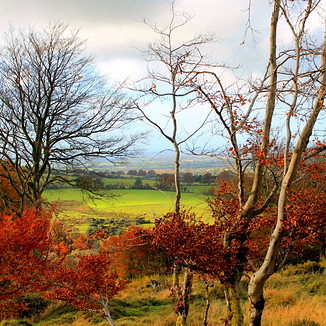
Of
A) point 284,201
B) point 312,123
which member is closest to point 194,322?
point 284,201


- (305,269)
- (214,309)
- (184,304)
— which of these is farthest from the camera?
(305,269)

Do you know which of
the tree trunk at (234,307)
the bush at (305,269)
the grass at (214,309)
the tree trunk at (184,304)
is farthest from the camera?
the bush at (305,269)

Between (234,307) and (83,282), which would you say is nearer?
(234,307)

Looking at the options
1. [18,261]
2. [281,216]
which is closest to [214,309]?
[281,216]

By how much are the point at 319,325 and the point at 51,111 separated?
38.9 feet

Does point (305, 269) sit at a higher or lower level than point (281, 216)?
lower

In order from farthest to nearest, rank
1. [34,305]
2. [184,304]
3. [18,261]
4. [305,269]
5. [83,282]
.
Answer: [305,269]
[34,305]
[18,261]
[83,282]
[184,304]

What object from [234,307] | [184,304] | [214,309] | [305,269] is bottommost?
[305,269]

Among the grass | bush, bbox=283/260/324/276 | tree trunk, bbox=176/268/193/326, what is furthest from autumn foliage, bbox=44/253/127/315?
bush, bbox=283/260/324/276

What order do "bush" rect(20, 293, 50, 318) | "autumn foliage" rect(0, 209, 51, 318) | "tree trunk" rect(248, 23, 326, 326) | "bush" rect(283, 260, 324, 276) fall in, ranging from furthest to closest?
"bush" rect(283, 260, 324, 276)
"bush" rect(20, 293, 50, 318)
"autumn foliage" rect(0, 209, 51, 318)
"tree trunk" rect(248, 23, 326, 326)

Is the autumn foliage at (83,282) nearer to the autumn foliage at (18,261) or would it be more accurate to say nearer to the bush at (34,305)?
the autumn foliage at (18,261)

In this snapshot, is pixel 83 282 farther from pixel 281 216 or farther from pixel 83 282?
pixel 281 216

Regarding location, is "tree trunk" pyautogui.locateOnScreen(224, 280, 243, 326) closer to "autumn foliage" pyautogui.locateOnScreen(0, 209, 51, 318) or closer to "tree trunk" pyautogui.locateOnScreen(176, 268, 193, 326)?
"tree trunk" pyautogui.locateOnScreen(176, 268, 193, 326)

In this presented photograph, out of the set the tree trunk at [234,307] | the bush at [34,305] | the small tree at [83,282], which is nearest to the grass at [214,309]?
the bush at [34,305]
